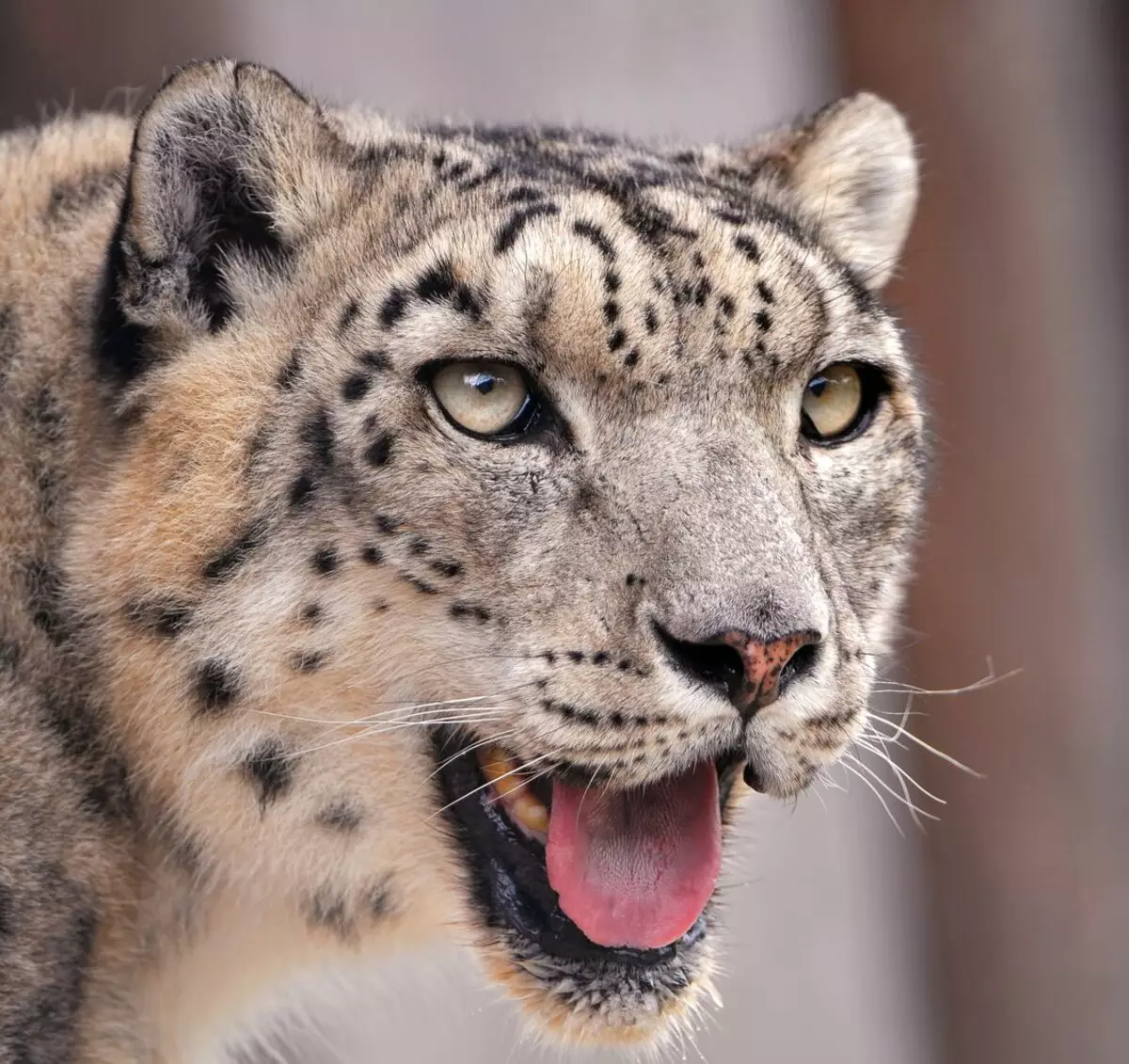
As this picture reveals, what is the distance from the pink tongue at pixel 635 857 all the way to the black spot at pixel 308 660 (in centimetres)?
49

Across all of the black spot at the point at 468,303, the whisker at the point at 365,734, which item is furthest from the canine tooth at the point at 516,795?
the black spot at the point at 468,303

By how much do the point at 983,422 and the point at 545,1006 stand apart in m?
3.77

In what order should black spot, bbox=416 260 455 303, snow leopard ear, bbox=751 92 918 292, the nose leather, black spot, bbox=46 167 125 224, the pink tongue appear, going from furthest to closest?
snow leopard ear, bbox=751 92 918 292 → black spot, bbox=46 167 125 224 → black spot, bbox=416 260 455 303 → the pink tongue → the nose leather

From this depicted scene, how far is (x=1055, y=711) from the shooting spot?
634cm

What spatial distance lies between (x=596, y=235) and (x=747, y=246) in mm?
330

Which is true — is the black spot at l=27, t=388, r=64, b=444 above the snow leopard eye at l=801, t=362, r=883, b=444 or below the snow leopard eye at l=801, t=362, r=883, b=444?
below

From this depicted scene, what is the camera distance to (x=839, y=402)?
350 cm

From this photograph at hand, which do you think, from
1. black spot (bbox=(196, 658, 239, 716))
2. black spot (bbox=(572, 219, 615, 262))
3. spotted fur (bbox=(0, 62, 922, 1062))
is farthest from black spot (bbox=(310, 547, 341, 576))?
black spot (bbox=(572, 219, 615, 262))

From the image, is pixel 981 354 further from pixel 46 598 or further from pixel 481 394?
pixel 46 598

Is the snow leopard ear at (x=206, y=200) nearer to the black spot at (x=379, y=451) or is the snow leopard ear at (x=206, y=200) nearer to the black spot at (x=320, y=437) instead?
the black spot at (x=320, y=437)

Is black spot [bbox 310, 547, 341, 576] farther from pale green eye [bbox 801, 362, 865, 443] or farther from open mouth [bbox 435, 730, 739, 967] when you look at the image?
pale green eye [bbox 801, 362, 865, 443]

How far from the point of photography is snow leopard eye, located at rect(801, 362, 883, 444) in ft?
11.3

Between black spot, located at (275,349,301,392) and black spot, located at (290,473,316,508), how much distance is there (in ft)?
0.60

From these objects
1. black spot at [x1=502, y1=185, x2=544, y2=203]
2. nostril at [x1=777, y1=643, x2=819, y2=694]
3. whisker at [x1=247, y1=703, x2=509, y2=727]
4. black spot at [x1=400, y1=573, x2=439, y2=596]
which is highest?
black spot at [x1=502, y1=185, x2=544, y2=203]
